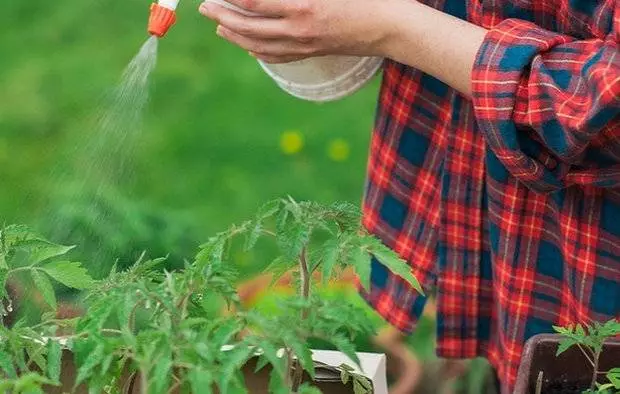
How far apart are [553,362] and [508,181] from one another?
1.38ft

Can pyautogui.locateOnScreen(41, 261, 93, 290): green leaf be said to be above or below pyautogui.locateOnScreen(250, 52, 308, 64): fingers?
below

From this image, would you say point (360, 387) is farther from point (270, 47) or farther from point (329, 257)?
point (270, 47)

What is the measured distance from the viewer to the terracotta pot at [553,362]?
1407 mm

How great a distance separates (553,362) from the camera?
143 cm

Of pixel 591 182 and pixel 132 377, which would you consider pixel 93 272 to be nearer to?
pixel 132 377

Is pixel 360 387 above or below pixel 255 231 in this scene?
below

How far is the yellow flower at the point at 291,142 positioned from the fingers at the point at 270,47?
6.15 ft

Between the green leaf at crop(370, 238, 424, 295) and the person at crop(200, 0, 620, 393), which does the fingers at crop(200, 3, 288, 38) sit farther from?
the green leaf at crop(370, 238, 424, 295)

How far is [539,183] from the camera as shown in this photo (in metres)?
1.65

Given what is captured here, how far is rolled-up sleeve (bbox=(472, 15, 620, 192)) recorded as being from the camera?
4.84 feet

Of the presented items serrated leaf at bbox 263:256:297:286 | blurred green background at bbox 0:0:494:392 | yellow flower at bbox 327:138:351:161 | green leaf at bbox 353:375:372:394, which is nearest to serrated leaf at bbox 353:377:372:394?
green leaf at bbox 353:375:372:394

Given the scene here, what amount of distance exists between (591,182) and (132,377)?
666 mm

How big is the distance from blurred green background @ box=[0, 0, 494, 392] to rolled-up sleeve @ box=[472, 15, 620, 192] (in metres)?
1.56

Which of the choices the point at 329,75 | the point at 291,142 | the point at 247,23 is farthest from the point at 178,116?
the point at 247,23
